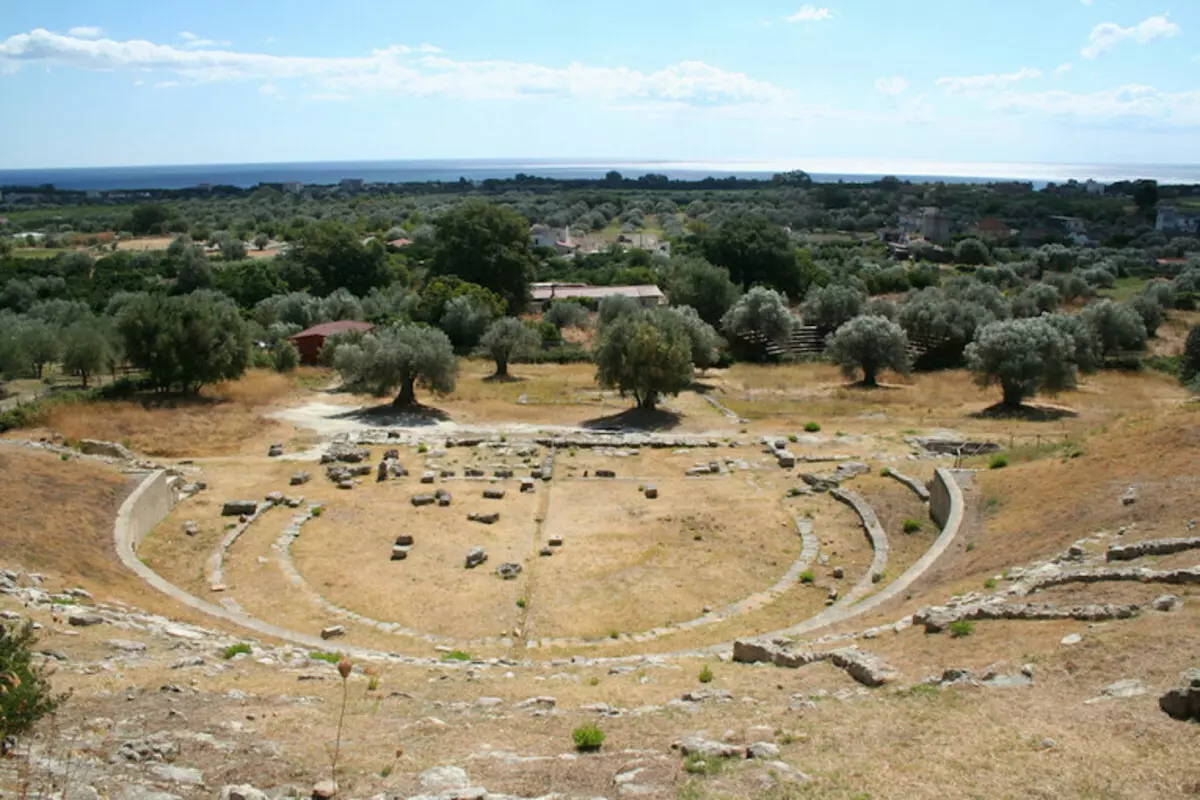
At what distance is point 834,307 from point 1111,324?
17943 mm

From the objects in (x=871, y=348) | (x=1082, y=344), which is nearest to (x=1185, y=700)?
(x=871, y=348)

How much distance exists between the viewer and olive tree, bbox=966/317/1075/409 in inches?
1657

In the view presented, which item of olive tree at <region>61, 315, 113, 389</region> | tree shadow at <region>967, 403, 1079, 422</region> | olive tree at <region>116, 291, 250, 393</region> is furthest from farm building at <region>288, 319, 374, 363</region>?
tree shadow at <region>967, 403, 1079, 422</region>

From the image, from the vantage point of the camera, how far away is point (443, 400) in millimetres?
44781

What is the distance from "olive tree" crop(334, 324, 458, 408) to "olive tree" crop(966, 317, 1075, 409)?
25749mm

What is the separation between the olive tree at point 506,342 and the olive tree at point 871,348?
58.7 feet

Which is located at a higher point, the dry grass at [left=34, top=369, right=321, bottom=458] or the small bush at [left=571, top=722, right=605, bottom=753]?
the small bush at [left=571, top=722, right=605, bottom=753]

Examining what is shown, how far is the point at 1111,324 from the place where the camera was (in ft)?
193

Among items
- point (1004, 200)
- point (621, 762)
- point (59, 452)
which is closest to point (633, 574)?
point (621, 762)

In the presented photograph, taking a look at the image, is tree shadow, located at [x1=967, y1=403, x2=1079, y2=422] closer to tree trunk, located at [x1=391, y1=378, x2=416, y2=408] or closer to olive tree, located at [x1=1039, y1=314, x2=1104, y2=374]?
olive tree, located at [x1=1039, y1=314, x2=1104, y2=374]

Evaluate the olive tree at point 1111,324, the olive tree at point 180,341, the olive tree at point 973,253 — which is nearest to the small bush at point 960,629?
the olive tree at point 180,341

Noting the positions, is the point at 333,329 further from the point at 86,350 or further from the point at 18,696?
the point at 18,696

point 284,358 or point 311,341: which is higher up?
point 311,341

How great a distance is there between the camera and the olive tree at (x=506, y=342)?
52.2m
